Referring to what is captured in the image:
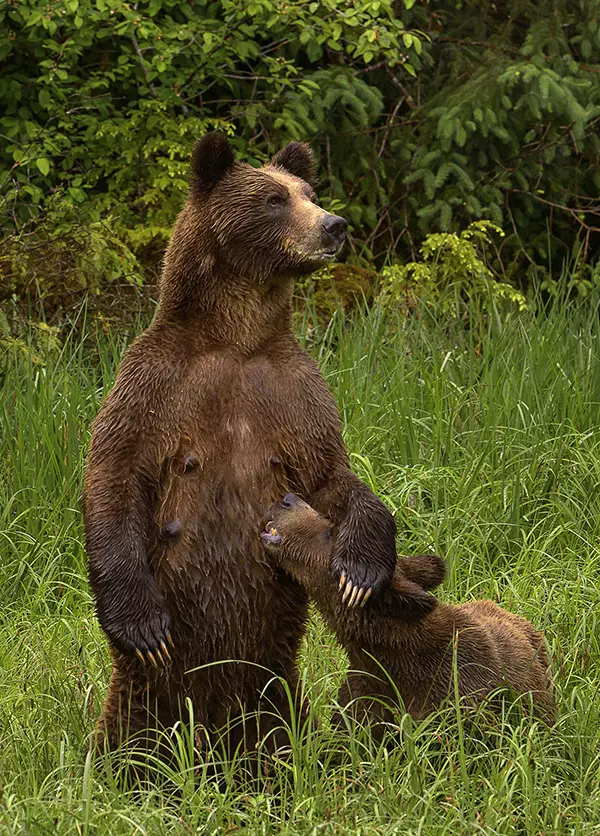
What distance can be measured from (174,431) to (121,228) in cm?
525

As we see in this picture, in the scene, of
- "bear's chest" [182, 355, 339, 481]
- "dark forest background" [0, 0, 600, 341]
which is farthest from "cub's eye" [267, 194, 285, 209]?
"dark forest background" [0, 0, 600, 341]

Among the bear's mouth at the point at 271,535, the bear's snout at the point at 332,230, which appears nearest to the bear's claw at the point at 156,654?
the bear's mouth at the point at 271,535

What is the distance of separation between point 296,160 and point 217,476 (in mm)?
1045

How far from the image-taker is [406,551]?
5613mm

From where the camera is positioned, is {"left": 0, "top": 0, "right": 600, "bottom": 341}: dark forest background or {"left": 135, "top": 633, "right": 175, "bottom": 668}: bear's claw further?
{"left": 0, "top": 0, "right": 600, "bottom": 341}: dark forest background

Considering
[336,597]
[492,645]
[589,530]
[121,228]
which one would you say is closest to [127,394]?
[336,597]

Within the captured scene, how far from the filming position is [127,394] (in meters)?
3.60

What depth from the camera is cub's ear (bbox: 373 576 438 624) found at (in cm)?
374

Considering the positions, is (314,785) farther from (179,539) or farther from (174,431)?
(174,431)

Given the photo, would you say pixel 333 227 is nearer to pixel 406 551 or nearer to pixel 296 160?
pixel 296 160

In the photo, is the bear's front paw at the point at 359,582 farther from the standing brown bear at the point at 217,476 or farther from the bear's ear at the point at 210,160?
the bear's ear at the point at 210,160

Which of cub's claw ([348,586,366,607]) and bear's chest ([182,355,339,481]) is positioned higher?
bear's chest ([182,355,339,481])

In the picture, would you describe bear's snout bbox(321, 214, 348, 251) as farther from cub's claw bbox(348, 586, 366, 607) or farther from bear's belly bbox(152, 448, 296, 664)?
cub's claw bbox(348, 586, 366, 607)

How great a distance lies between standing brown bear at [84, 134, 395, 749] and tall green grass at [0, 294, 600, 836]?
0.25 meters
